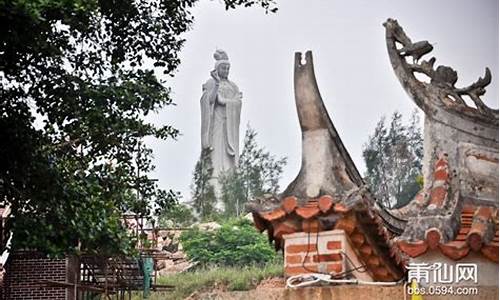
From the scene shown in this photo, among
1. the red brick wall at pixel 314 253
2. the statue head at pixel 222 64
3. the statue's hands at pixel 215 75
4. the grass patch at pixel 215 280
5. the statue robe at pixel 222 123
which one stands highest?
the statue head at pixel 222 64

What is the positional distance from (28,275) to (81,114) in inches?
105

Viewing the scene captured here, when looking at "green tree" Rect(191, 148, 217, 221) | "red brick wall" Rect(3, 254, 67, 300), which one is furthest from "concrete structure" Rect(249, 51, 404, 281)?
"green tree" Rect(191, 148, 217, 221)

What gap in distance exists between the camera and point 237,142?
11.5 metres

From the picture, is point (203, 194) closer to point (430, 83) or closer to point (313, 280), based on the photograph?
point (430, 83)

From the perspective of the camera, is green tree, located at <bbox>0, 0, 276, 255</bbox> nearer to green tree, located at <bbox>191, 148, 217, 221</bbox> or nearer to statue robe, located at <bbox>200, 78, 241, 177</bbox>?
green tree, located at <bbox>191, 148, 217, 221</bbox>

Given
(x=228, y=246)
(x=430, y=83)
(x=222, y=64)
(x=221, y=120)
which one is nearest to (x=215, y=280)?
(x=228, y=246)

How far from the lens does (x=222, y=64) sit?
1098cm

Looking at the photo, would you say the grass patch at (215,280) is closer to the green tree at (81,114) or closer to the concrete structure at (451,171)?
the green tree at (81,114)

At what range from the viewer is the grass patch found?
7.45 metres

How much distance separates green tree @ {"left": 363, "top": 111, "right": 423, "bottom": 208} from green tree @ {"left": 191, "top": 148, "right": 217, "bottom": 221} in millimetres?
3297

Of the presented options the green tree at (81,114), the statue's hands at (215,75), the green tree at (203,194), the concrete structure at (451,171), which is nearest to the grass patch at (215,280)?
the green tree at (203,194)

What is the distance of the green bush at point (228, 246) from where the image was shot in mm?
8883

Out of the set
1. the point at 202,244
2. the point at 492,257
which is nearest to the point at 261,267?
the point at 202,244

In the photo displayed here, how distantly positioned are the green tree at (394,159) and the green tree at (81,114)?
219 centimetres
